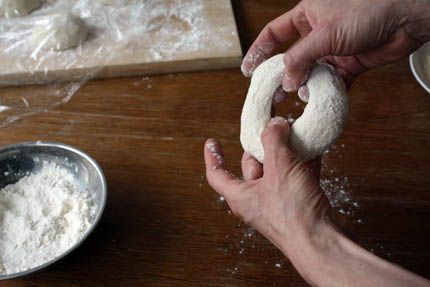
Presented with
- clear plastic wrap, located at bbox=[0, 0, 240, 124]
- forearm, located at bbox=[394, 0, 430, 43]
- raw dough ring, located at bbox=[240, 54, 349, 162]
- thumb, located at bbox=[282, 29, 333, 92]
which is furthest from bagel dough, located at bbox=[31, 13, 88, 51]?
forearm, located at bbox=[394, 0, 430, 43]

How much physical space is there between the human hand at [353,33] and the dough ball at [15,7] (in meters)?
1.20

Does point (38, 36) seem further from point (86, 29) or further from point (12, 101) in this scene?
point (12, 101)

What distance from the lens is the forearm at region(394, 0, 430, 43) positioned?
2.70 feet

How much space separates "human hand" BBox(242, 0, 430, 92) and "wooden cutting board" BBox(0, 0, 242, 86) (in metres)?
0.48

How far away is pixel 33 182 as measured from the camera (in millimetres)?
1019

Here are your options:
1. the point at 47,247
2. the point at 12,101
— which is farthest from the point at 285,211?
the point at 12,101

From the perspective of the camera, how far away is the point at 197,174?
3.51 feet

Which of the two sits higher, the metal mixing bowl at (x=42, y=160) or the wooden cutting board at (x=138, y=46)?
the wooden cutting board at (x=138, y=46)

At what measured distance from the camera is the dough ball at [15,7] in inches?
63.2

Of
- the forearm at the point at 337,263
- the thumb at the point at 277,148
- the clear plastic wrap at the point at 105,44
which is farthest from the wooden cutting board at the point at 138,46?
the forearm at the point at 337,263

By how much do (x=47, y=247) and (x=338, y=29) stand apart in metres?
0.83

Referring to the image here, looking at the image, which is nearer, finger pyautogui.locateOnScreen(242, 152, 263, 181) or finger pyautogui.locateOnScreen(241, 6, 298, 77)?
finger pyautogui.locateOnScreen(242, 152, 263, 181)

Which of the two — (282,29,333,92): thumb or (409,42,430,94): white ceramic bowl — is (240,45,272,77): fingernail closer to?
(282,29,333,92): thumb

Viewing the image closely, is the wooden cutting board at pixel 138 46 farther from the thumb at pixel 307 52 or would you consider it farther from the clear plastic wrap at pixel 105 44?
the thumb at pixel 307 52
